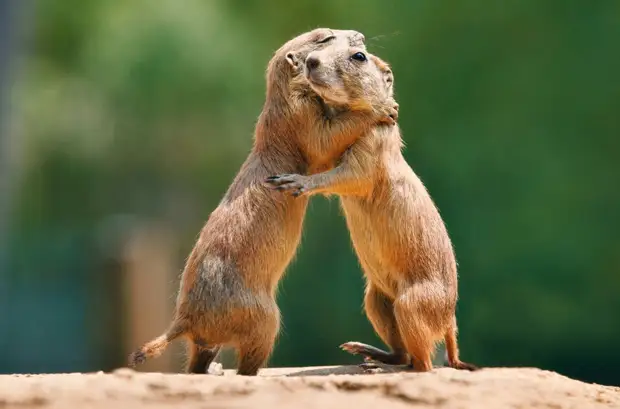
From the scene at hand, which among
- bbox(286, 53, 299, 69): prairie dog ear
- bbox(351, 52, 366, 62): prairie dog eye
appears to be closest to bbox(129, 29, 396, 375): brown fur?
bbox(286, 53, 299, 69): prairie dog ear

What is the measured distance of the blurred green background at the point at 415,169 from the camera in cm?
1533

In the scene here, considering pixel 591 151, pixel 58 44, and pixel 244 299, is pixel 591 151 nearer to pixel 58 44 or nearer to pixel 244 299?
pixel 244 299

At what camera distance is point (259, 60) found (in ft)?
60.2

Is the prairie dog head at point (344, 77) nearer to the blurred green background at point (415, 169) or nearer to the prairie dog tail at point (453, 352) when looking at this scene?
the prairie dog tail at point (453, 352)

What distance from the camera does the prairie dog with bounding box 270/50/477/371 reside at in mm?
6832

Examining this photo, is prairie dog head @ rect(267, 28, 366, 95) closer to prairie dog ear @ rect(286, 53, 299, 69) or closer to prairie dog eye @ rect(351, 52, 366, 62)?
prairie dog ear @ rect(286, 53, 299, 69)

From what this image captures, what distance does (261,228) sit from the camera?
22.3ft

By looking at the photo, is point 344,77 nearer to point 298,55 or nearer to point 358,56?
point 358,56

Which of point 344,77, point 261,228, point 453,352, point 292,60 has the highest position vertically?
point 292,60

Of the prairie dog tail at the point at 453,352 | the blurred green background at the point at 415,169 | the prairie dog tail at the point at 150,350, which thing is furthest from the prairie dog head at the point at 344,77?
the blurred green background at the point at 415,169

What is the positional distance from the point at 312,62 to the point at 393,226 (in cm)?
124

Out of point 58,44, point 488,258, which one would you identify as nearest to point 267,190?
point 488,258

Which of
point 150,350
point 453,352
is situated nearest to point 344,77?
point 453,352

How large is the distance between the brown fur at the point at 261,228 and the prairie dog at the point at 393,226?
16cm
